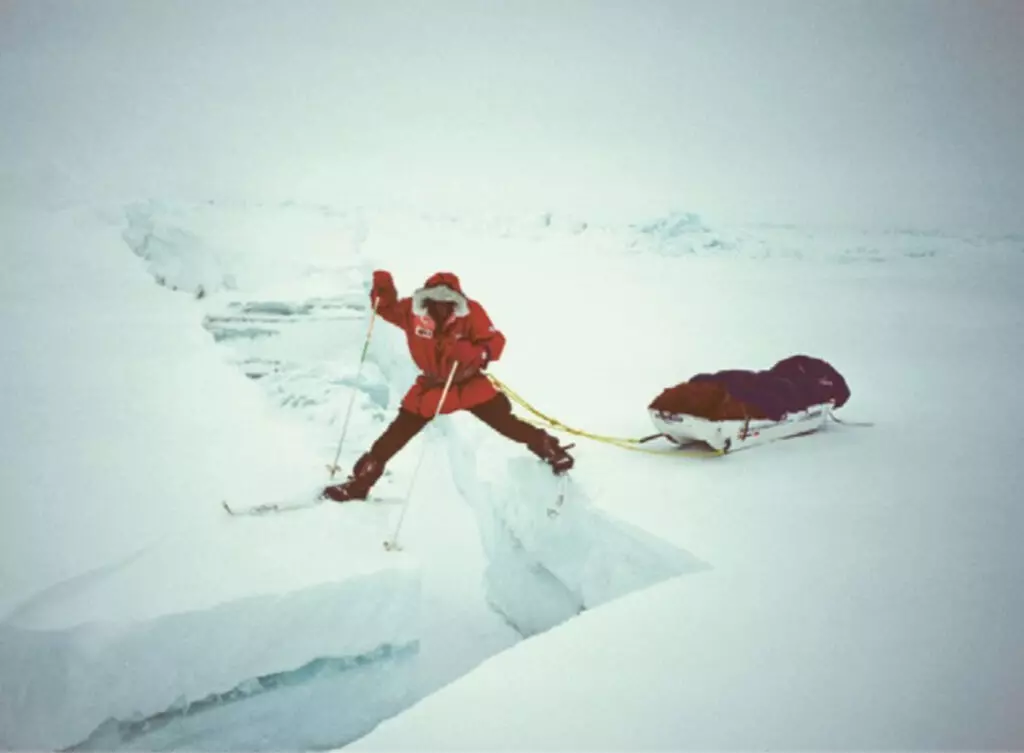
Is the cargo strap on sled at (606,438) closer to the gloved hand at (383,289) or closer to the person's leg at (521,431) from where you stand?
the person's leg at (521,431)

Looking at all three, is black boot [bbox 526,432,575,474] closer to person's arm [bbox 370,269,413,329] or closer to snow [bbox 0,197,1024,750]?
snow [bbox 0,197,1024,750]

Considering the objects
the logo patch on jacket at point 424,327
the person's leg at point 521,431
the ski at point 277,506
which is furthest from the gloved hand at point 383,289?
the ski at point 277,506

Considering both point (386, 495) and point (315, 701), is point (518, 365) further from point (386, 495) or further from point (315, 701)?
point (315, 701)

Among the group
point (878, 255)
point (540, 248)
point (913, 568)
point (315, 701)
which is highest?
point (878, 255)

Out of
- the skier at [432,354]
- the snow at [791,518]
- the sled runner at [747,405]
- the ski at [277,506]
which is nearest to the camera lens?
the snow at [791,518]

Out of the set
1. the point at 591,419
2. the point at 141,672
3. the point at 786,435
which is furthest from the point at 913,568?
the point at 141,672

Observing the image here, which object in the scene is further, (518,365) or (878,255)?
(878,255)

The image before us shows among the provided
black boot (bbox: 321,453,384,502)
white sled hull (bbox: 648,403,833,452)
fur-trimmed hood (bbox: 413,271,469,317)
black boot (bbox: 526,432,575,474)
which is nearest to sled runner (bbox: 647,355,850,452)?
white sled hull (bbox: 648,403,833,452)
